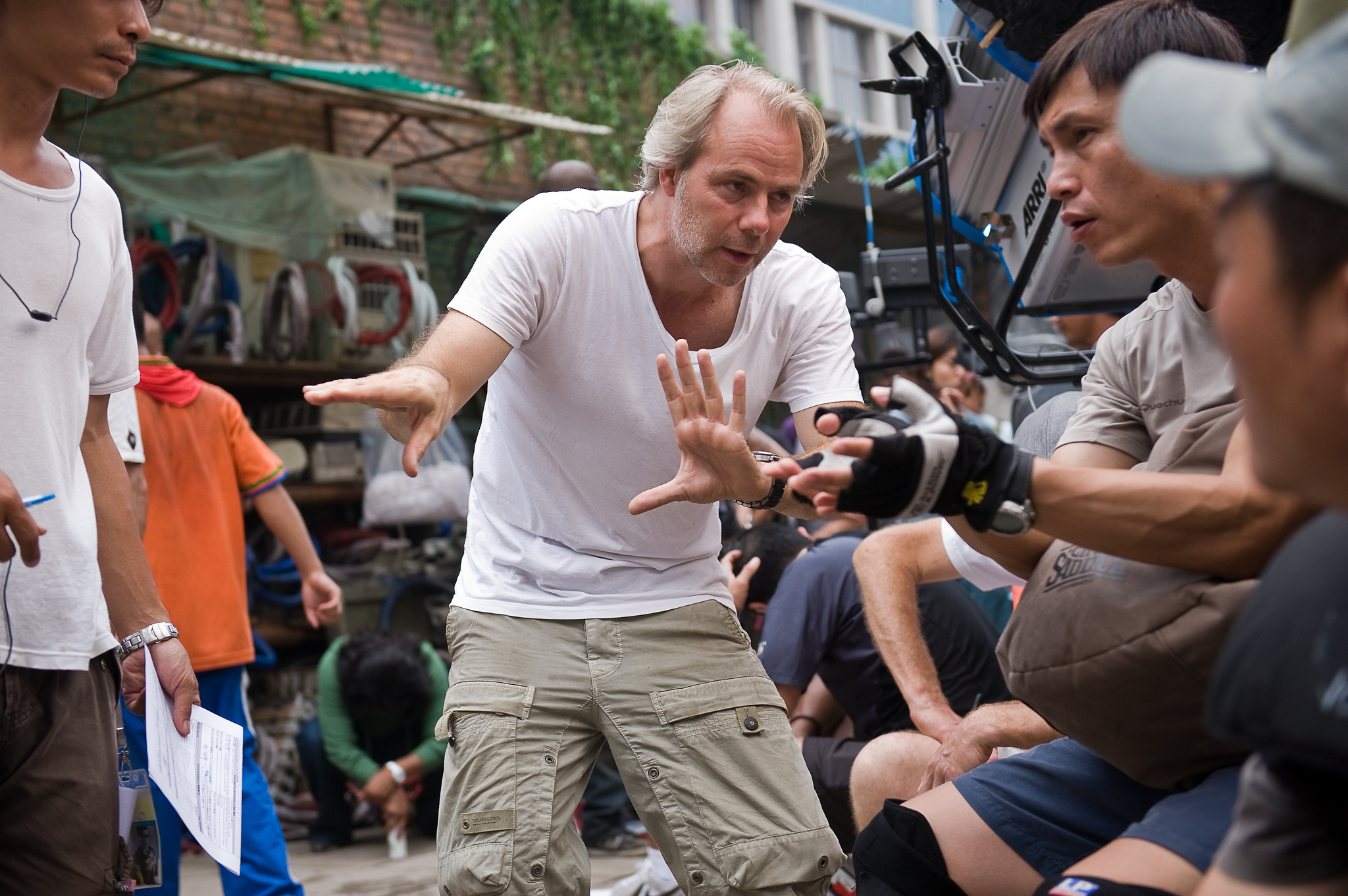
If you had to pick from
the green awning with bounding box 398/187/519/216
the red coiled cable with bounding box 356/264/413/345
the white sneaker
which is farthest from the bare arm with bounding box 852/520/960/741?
the green awning with bounding box 398/187/519/216

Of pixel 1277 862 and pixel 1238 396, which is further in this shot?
pixel 1238 396

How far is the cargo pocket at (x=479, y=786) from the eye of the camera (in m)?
2.23

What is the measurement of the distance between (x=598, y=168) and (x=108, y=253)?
902cm

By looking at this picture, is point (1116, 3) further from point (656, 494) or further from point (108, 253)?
point (108, 253)

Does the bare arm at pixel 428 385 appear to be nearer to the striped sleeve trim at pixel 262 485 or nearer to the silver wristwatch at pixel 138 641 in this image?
the silver wristwatch at pixel 138 641

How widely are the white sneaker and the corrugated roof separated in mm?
5016

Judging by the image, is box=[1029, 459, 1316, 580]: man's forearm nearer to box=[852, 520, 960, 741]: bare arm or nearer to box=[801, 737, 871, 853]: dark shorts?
box=[852, 520, 960, 741]: bare arm

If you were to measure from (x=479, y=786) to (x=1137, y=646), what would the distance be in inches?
48.9

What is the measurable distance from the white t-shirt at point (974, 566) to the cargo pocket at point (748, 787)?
490 mm

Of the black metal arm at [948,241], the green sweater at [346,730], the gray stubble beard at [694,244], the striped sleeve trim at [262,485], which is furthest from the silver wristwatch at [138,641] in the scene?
the green sweater at [346,730]

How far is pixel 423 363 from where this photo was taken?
216 centimetres

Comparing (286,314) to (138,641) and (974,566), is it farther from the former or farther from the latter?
(974,566)

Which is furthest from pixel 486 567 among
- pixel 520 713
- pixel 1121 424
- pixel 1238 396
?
pixel 1238 396

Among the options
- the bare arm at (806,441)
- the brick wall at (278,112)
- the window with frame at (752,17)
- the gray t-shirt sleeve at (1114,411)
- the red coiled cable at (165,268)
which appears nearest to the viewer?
the gray t-shirt sleeve at (1114,411)
